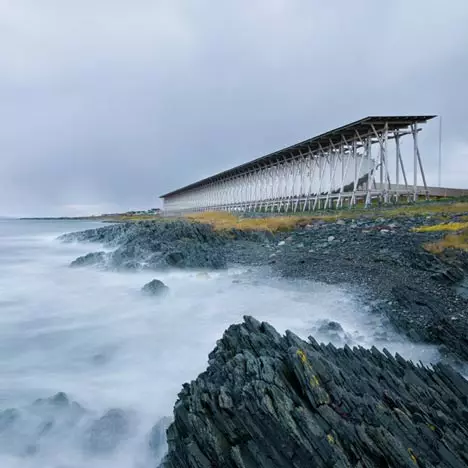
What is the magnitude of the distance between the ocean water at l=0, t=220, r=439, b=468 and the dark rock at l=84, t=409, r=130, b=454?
22 millimetres

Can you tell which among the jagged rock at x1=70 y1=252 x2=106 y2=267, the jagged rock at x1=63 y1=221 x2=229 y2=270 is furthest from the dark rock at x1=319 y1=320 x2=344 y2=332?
the jagged rock at x1=70 y1=252 x2=106 y2=267

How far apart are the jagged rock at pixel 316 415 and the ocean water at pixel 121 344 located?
6.93 feet

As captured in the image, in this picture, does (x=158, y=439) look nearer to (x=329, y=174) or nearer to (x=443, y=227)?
(x=443, y=227)

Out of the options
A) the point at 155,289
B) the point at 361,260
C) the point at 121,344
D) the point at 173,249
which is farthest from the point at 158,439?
the point at 173,249

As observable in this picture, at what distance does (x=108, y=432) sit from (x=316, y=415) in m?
4.59

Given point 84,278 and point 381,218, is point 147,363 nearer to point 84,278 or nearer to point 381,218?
point 84,278

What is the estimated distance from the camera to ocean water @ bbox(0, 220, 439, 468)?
273 inches

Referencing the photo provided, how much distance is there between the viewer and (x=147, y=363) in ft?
32.9

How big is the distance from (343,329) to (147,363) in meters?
5.71

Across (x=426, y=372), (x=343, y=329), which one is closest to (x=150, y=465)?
(x=426, y=372)

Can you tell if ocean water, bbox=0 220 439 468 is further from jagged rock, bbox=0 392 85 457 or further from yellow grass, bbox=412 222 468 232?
yellow grass, bbox=412 222 468 232

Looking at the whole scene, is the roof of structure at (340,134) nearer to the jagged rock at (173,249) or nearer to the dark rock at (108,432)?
the jagged rock at (173,249)

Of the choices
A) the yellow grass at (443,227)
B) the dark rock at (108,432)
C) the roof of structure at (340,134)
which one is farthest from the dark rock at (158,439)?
the roof of structure at (340,134)

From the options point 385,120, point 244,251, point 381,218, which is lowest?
point 244,251
